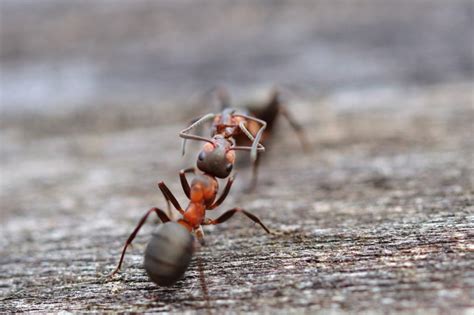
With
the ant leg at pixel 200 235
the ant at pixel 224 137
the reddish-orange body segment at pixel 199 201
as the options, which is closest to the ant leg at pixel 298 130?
the ant at pixel 224 137

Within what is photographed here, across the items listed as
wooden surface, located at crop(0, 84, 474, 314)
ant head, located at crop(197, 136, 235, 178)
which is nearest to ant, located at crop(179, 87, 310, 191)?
ant head, located at crop(197, 136, 235, 178)

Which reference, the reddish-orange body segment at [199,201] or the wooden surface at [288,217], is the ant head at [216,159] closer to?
the reddish-orange body segment at [199,201]

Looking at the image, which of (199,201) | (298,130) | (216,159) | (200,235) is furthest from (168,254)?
(298,130)

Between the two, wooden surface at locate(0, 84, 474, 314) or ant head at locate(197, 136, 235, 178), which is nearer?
wooden surface at locate(0, 84, 474, 314)

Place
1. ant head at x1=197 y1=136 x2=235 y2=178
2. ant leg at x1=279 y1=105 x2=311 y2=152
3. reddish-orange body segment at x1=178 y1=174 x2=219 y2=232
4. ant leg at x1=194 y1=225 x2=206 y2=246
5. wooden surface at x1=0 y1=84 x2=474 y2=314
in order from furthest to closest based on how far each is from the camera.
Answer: ant leg at x1=279 y1=105 x2=311 y2=152 → ant head at x1=197 y1=136 x2=235 y2=178 → reddish-orange body segment at x1=178 y1=174 x2=219 y2=232 → ant leg at x1=194 y1=225 x2=206 y2=246 → wooden surface at x1=0 y1=84 x2=474 y2=314

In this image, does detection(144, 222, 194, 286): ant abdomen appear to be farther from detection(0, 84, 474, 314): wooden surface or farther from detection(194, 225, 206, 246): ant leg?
detection(194, 225, 206, 246): ant leg

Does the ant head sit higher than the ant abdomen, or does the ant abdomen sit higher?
the ant head

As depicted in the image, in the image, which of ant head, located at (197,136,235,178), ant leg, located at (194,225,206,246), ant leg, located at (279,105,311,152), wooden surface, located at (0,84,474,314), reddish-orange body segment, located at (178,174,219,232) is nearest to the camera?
wooden surface, located at (0,84,474,314)
